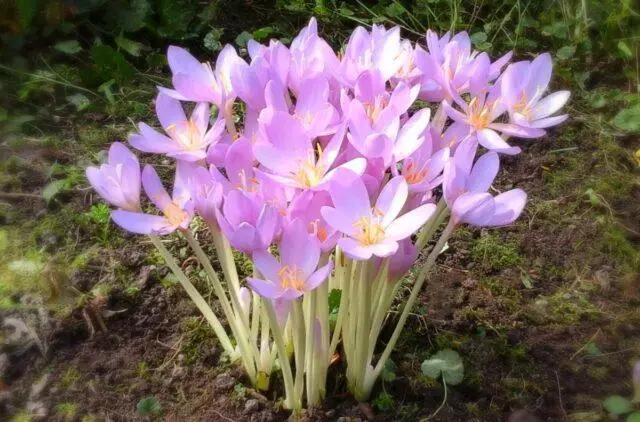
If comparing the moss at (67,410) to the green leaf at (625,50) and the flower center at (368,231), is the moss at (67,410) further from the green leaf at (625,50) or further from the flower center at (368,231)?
the green leaf at (625,50)

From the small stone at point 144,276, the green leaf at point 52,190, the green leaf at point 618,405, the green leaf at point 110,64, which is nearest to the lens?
the green leaf at point 618,405

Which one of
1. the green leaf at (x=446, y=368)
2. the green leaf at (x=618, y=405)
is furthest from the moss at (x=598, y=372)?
the green leaf at (x=446, y=368)

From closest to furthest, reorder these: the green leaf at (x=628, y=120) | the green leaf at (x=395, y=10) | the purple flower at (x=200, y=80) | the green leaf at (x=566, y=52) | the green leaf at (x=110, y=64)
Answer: the purple flower at (x=200, y=80)
the green leaf at (x=628, y=120)
the green leaf at (x=110, y=64)
the green leaf at (x=566, y=52)
the green leaf at (x=395, y=10)

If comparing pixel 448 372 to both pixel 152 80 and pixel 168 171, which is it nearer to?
pixel 168 171

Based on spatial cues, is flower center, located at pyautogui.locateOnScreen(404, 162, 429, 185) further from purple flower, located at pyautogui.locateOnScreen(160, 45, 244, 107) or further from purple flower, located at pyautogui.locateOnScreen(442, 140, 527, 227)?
purple flower, located at pyautogui.locateOnScreen(160, 45, 244, 107)

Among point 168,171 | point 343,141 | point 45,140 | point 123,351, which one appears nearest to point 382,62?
point 343,141

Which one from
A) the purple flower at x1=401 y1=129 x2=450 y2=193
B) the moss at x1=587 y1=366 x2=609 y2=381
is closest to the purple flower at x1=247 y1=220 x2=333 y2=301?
the purple flower at x1=401 y1=129 x2=450 y2=193

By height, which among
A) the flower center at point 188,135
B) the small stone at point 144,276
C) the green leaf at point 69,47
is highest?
the flower center at point 188,135

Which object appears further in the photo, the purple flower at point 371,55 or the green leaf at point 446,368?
the green leaf at point 446,368
